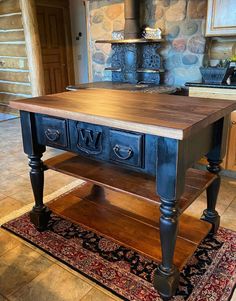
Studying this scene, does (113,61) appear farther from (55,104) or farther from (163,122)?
(163,122)

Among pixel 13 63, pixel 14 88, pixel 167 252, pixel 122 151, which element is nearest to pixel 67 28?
pixel 13 63

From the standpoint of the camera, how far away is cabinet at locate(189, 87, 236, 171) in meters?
2.56

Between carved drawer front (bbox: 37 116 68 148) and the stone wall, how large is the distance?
2.13m

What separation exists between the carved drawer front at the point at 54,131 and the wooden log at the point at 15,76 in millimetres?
4105

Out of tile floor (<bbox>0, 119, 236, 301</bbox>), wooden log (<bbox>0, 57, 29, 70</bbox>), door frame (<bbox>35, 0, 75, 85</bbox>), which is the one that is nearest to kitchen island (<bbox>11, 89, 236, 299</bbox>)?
tile floor (<bbox>0, 119, 236, 301</bbox>)

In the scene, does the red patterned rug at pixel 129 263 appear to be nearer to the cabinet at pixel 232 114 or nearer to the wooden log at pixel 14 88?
the cabinet at pixel 232 114

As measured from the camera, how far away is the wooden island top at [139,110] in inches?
44.3

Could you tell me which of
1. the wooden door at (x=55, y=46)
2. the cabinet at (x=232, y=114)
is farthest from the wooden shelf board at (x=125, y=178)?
the wooden door at (x=55, y=46)

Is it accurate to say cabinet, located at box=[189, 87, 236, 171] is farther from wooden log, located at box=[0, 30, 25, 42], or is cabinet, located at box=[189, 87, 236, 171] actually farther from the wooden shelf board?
wooden log, located at box=[0, 30, 25, 42]

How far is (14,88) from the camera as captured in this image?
5.69m

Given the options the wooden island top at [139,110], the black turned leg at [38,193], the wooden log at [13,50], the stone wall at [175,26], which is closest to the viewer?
the wooden island top at [139,110]

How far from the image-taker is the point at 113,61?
359cm

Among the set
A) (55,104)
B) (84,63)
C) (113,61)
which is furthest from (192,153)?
(84,63)

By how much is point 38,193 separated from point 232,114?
1.81 metres
